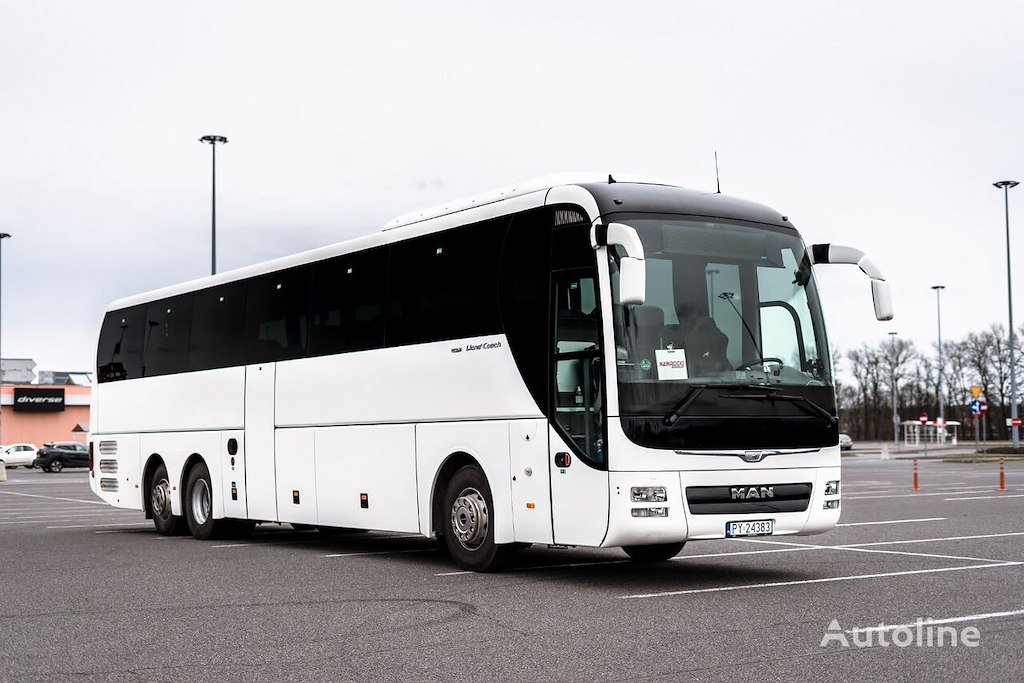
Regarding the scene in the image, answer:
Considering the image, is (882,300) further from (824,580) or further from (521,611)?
(521,611)

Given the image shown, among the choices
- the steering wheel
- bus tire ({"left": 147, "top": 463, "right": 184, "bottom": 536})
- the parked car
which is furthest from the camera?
the parked car

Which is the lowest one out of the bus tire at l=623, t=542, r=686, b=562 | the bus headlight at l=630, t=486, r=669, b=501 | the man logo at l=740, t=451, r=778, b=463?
the bus tire at l=623, t=542, r=686, b=562

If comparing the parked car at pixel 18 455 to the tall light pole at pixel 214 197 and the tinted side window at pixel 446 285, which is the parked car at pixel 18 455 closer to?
the tall light pole at pixel 214 197

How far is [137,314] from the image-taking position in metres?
20.7

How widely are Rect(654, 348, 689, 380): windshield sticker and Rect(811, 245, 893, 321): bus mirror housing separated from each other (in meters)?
2.14

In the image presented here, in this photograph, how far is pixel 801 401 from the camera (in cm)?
1177

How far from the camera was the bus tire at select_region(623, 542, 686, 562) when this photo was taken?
1387 cm

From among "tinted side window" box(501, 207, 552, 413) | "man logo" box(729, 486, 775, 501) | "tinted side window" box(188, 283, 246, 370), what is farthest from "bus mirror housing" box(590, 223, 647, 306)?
"tinted side window" box(188, 283, 246, 370)

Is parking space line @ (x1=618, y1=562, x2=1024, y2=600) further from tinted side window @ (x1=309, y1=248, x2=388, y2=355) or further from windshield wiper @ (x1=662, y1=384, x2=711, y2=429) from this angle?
tinted side window @ (x1=309, y1=248, x2=388, y2=355)

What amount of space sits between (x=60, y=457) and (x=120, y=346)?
4237cm

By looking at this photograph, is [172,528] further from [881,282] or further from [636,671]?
[636,671]

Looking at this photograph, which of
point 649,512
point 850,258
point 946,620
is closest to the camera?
point 946,620

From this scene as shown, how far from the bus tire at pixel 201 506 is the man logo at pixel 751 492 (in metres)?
9.06

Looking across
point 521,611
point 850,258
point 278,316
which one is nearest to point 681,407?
point 521,611
